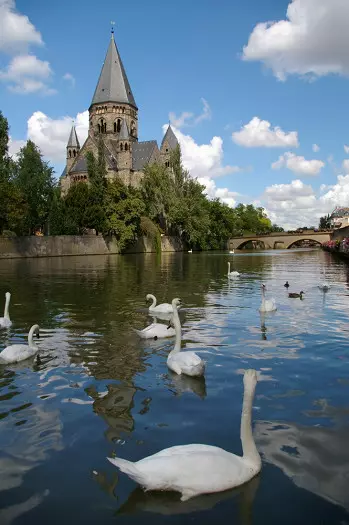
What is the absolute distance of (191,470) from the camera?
3.99m

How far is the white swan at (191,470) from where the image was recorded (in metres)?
3.90

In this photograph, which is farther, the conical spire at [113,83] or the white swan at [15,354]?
the conical spire at [113,83]

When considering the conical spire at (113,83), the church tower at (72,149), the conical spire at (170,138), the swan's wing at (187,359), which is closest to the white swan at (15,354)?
the swan's wing at (187,359)

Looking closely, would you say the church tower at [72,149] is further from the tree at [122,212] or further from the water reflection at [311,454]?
the water reflection at [311,454]

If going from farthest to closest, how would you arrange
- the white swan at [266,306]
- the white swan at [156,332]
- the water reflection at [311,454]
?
the white swan at [266,306] < the white swan at [156,332] < the water reflection at [311,454]

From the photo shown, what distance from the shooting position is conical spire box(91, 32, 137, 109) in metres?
98.6

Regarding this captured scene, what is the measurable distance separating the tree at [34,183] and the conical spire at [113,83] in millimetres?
43599

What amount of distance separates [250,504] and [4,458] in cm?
251

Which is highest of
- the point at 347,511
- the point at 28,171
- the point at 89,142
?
the point at 89,142

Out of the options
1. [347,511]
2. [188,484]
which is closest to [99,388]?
[188,484]

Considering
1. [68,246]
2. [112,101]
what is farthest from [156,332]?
[112,101]

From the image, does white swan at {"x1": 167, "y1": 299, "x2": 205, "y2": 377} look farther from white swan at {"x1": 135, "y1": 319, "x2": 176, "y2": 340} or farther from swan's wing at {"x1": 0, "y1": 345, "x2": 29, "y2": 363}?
swan's wing at {"x1": 0, "y1": 345, "x2": 29, "y2": 363}

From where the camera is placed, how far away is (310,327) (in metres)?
11.6

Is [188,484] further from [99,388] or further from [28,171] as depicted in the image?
[28,171]
